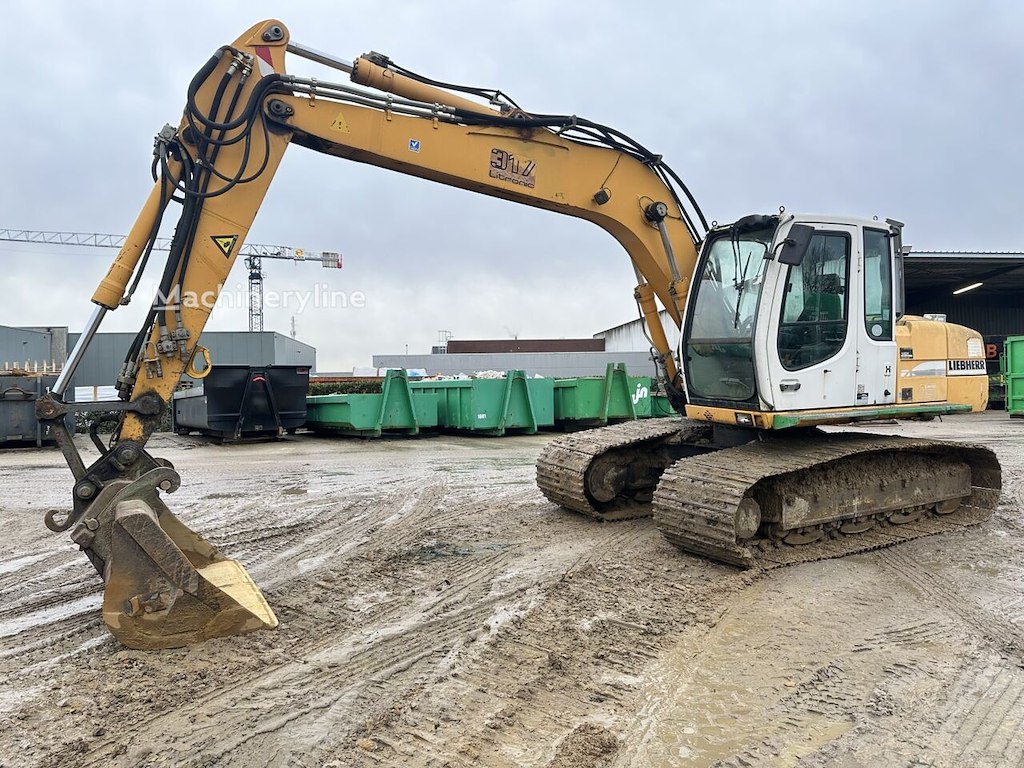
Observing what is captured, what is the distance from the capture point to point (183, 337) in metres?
4.09

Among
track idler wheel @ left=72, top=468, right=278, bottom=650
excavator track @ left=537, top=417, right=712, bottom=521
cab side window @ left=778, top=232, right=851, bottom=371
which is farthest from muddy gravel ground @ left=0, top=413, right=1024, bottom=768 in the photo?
cab side window @ left=778, top=232, right=851, bottom=371

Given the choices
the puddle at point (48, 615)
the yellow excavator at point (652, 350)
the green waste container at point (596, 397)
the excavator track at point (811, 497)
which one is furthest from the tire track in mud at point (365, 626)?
the green waste container at point (596, 397)

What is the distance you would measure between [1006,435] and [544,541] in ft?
42.6

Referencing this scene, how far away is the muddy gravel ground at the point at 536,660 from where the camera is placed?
269cm

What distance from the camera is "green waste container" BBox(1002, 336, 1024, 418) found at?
18906 millimetres

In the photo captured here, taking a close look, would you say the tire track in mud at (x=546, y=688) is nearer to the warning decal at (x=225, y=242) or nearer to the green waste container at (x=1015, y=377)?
the warning decal at (x=225, y=242)

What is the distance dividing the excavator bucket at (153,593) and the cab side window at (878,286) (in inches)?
187

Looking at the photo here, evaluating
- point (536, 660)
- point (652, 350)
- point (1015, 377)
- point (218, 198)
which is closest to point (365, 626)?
point (536, 660)

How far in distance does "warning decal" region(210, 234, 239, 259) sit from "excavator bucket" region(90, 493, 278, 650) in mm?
1563

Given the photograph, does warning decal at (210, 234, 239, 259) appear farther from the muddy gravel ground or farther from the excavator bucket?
the muddy gravel ground

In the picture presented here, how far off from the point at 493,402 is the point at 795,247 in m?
10.1

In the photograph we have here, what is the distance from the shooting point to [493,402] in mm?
14758

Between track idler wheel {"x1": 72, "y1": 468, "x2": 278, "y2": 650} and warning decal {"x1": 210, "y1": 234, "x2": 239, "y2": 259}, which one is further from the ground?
warning decal {"x1": 210, "y1": 234, "x2": 239, "y2": 259}

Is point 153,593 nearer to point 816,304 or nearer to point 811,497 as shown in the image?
point 811,497
